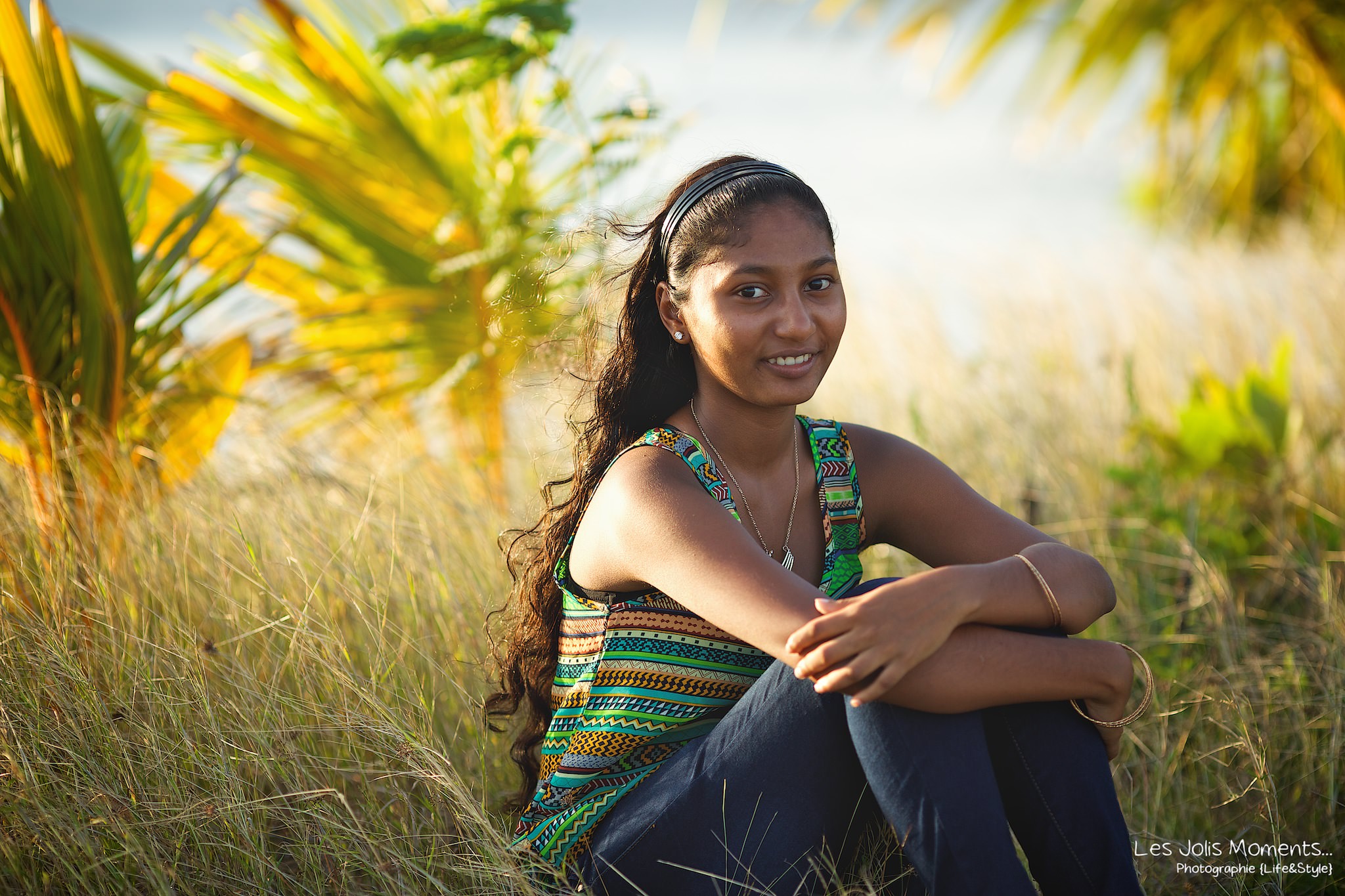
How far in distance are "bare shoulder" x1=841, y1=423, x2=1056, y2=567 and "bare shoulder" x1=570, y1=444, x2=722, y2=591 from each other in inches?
18.2

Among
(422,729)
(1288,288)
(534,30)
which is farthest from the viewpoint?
(1288,288)

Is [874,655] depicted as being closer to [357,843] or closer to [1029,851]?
[1029,851]

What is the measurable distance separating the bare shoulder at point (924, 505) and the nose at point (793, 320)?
1.07ft

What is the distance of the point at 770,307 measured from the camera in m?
1.95

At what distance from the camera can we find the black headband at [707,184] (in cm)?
202

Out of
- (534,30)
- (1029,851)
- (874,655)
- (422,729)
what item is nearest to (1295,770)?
(1029,851)

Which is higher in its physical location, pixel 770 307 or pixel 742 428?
pixel 770 307

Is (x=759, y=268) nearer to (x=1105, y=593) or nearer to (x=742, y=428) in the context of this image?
(x=742, y=428)

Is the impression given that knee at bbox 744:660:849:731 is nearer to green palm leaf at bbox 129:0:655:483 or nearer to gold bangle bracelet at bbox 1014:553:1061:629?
gold bangle bracelet at bbox 1014:553:1061:629

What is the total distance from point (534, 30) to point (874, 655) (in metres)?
2.86

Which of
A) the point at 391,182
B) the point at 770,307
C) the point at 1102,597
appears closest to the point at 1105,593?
the point at 1102,597

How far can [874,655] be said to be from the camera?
62.3 inches

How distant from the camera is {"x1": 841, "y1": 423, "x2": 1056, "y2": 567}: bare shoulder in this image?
211 cm

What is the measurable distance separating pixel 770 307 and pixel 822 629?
2.19 feet
